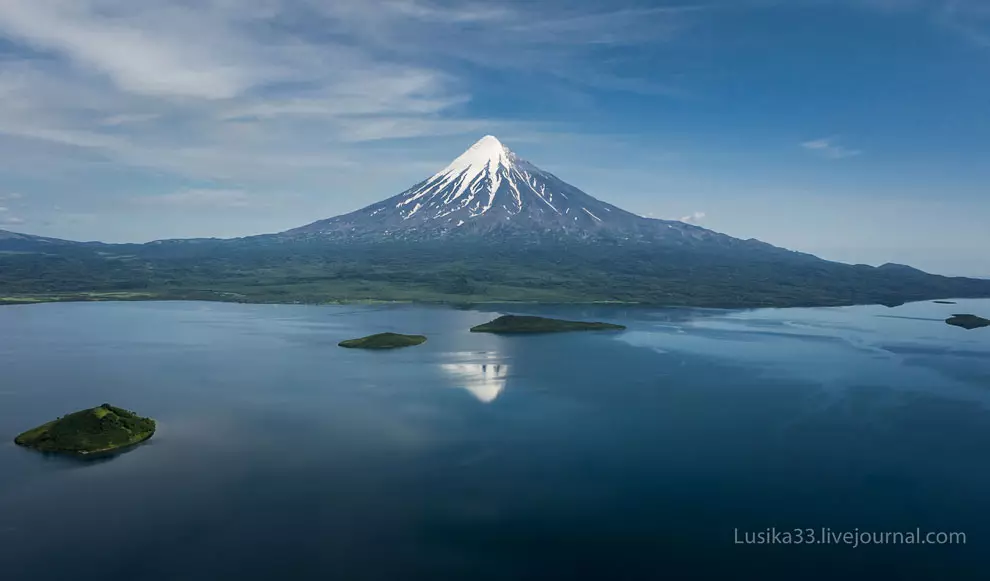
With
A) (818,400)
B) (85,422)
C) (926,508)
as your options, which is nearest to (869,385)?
(818,400)

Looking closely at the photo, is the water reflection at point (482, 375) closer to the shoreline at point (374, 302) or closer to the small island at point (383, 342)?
the small island at point (383, 342)

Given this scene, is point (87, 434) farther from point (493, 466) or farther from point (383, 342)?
point (383, 342)

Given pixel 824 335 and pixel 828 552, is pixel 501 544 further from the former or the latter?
pixel 824 335

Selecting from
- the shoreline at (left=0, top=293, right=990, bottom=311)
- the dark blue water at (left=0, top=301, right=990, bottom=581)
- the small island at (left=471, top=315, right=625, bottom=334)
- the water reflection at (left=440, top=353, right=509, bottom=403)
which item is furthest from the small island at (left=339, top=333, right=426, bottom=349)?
the shoreline at (left=0, top=293, right=990, bottom=311)

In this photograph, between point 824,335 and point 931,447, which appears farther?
point 824,335

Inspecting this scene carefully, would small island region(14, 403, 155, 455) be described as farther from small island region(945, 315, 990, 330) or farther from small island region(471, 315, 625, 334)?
small island region(945, 315, 990, 330)

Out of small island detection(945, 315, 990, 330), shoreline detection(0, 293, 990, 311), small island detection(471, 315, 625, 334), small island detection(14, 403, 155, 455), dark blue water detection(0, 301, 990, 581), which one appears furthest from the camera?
shoreline detection(0, 293, 990, 311)

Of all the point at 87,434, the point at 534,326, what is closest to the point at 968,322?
the point at 534,326
